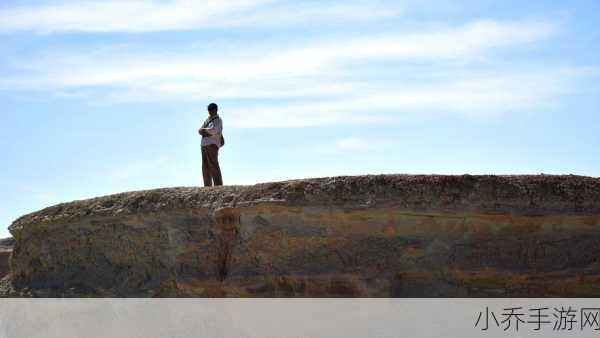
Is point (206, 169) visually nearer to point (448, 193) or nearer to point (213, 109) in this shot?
point (213, 109)

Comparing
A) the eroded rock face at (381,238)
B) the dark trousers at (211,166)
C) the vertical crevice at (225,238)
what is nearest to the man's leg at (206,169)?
the dark trousers at (211,166)

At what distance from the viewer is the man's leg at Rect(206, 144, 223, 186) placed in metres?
11.5

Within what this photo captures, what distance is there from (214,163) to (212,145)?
22 cm

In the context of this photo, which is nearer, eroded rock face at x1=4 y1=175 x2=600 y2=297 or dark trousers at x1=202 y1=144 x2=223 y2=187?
eroded rock face at x1=4 y1=175 x2=600 y2=297

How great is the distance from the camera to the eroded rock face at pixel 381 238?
28.7ft

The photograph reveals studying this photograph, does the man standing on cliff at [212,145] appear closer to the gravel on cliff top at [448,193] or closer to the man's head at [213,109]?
the man's head at [213,109]

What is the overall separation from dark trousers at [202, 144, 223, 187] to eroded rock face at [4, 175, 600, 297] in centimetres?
133

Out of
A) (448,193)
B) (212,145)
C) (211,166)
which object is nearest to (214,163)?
(211,166)

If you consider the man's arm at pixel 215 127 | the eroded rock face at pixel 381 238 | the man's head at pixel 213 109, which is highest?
the man's head at pixel 213 109

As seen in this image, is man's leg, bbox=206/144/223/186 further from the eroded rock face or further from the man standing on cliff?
the eroded rock face

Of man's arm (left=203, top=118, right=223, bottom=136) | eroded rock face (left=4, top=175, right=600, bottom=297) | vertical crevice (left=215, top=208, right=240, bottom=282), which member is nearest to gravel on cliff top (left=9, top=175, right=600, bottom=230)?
eroded rock face (left=4, top=175, right=600, bottom=297)

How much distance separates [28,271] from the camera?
37.5 ft
